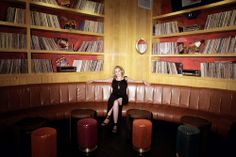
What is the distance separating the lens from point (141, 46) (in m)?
4.27

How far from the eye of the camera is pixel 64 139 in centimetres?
288

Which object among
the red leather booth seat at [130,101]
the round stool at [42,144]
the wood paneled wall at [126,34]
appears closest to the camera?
the round stool at [42,144]

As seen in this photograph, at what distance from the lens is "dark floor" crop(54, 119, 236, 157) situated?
244 cm

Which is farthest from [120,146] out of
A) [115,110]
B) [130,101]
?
[130,101]

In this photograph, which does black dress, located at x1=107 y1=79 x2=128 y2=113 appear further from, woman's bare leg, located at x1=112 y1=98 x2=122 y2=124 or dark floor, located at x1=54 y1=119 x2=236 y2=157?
dark floor, located at x1=54 y1=119 x2=236 y2=157

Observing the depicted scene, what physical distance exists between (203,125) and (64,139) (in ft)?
6.82

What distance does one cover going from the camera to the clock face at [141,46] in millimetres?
4246

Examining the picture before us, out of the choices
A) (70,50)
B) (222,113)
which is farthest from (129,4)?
(222,113)

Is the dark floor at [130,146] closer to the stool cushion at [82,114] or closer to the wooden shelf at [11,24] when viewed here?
the stool cushion at [82,114]

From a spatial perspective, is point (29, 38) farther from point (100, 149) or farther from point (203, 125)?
point (203, 125)

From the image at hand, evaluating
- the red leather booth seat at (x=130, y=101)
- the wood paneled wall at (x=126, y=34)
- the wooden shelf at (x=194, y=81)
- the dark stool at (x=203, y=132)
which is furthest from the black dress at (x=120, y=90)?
the dark stool at (x=203, y=132)

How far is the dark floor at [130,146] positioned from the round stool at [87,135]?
0.10m

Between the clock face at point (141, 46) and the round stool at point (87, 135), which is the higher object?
the clock face at point (141, 46)

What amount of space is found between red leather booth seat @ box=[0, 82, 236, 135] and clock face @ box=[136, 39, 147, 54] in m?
0.85
